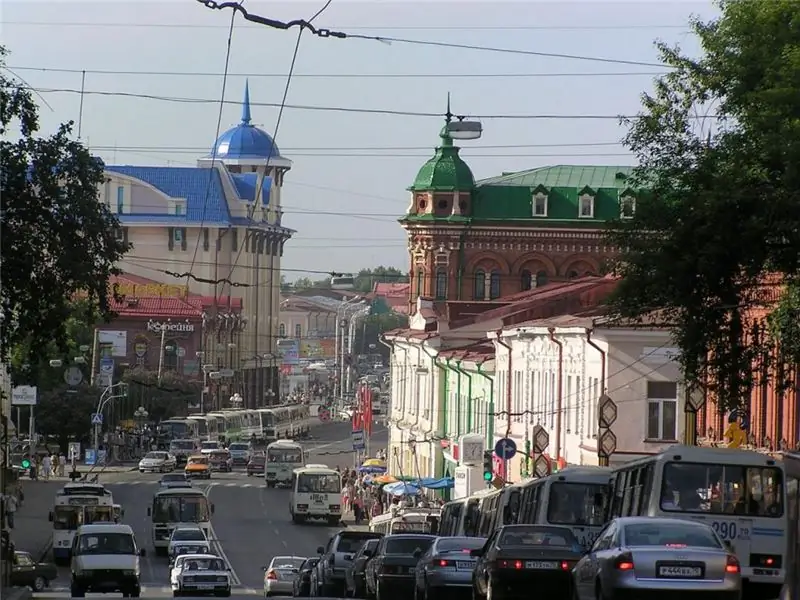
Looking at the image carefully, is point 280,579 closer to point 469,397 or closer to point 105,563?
point 105,563

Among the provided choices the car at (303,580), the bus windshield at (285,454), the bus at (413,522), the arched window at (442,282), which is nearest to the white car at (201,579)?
the car at (303,580)

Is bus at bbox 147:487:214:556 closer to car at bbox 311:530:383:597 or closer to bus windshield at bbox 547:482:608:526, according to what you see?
car at bbox 311:530:383:597

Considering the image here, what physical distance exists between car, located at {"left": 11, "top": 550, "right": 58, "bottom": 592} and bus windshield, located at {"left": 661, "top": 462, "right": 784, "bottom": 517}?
20.0 metres

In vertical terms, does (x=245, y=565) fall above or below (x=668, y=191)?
below

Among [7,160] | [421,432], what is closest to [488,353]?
[421,432]

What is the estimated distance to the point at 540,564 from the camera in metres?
24.7

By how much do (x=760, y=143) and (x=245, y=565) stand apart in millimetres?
30715

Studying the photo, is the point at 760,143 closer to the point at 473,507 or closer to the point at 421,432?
the point at 473,507

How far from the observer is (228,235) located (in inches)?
7234

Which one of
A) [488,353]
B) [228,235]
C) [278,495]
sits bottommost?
[278,495]

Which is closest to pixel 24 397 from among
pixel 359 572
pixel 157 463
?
pixel 157 463

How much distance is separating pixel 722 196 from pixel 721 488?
493 cm

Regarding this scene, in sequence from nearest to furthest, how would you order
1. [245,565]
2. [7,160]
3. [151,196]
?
[7,160], [245,565], [151,196]

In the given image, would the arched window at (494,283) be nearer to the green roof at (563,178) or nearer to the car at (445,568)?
the green roof at (563,178)
